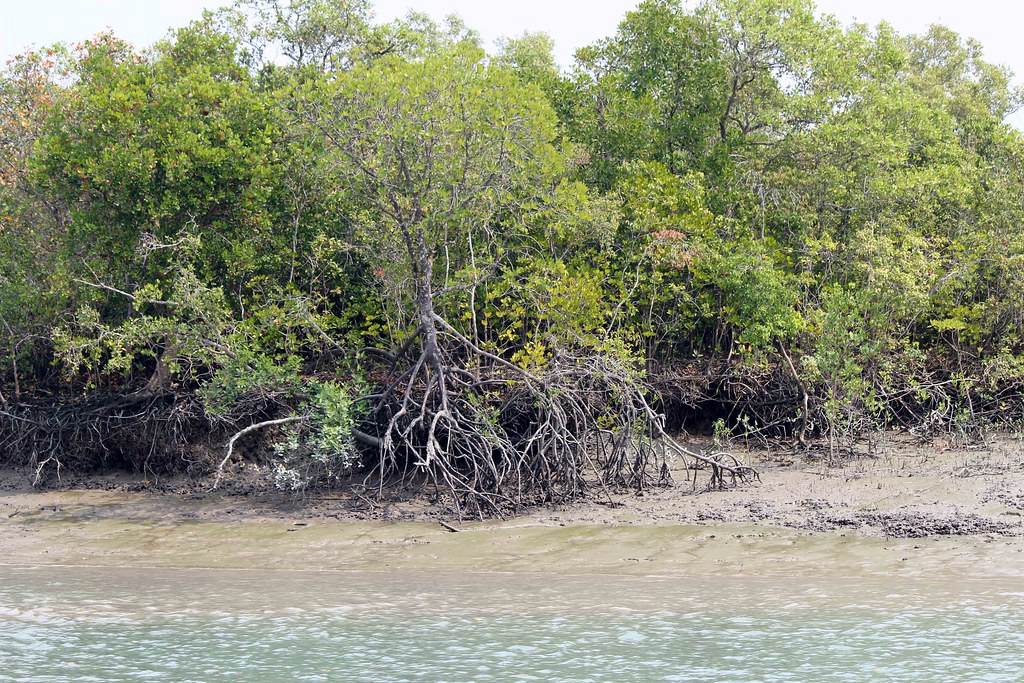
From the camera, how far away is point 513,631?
8.20 m

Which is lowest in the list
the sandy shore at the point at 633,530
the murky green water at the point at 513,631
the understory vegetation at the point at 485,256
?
the murky green water at the point at 513,631

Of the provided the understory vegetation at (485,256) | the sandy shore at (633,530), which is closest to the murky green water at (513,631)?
the sandy shore at (633,530)

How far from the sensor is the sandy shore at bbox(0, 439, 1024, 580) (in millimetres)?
9781

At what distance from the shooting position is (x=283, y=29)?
15703 mm

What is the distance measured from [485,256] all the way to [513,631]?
589cm

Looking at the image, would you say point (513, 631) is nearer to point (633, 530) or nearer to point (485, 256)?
point (633, 530)

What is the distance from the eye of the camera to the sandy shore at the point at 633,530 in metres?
9.78

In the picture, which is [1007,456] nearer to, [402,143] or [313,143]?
[402,143]

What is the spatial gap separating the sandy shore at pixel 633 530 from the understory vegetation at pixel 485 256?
2.04ft

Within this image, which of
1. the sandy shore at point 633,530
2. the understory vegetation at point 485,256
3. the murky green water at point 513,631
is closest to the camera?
the murky green water at point 513,631

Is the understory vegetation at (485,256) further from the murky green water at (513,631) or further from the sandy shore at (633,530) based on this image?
the murky green water at (513,631)

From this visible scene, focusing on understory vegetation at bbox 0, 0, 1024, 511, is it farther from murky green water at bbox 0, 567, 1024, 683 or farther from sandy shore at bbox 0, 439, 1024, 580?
murky green water at bbox 0, 567, 1024, 683

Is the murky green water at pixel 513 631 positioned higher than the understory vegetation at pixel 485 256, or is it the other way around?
the understory vegetation at pixel 485 256

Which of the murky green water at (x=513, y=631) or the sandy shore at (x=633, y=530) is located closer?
the murky green water at (x=513, y=631)
